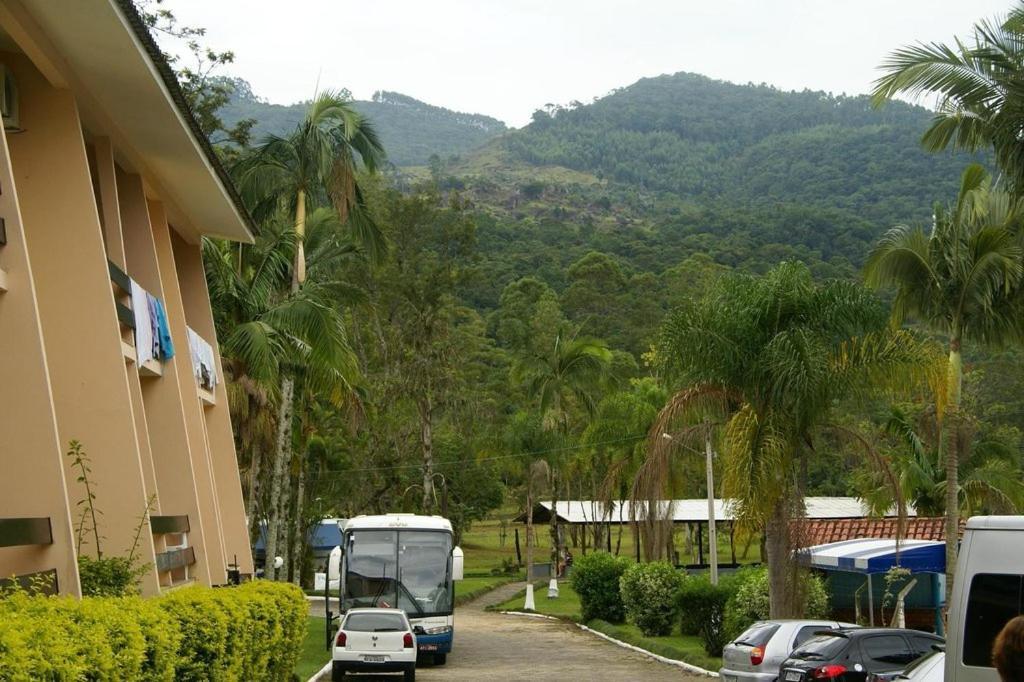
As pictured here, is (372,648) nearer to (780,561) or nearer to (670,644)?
(780,561)

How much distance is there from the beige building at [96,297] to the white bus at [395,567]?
777 centimetres

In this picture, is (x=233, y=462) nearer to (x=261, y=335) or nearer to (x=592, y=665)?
(x=261, y=335)

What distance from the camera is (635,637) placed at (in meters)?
35.5

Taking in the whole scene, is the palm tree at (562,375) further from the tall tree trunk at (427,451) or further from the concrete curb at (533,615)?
the concrete curb at (533,615)

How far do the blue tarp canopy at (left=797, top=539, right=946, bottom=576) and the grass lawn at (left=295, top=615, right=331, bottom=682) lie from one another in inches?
403

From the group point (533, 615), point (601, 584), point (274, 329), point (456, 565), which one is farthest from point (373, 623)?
point (533, 615)

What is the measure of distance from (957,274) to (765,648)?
28.5 ft

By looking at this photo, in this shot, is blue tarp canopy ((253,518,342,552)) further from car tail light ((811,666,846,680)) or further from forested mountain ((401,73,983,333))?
car tail light ((811,666,846,680))

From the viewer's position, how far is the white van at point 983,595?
10062mm

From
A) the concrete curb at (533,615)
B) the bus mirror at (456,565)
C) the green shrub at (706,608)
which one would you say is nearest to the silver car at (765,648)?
the green shrub at (706,608)

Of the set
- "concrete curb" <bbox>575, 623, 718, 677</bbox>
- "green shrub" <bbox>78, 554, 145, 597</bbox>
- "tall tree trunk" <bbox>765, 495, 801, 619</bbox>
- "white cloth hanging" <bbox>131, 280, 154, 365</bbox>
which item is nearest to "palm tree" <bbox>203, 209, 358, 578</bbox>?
"white cloth hanging" <bbox>131, 280, 154, 365</bbox>

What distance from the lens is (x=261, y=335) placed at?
28.8 m

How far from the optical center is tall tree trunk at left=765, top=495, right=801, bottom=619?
81.1ft

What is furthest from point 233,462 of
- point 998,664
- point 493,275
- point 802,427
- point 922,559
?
point 493,275
